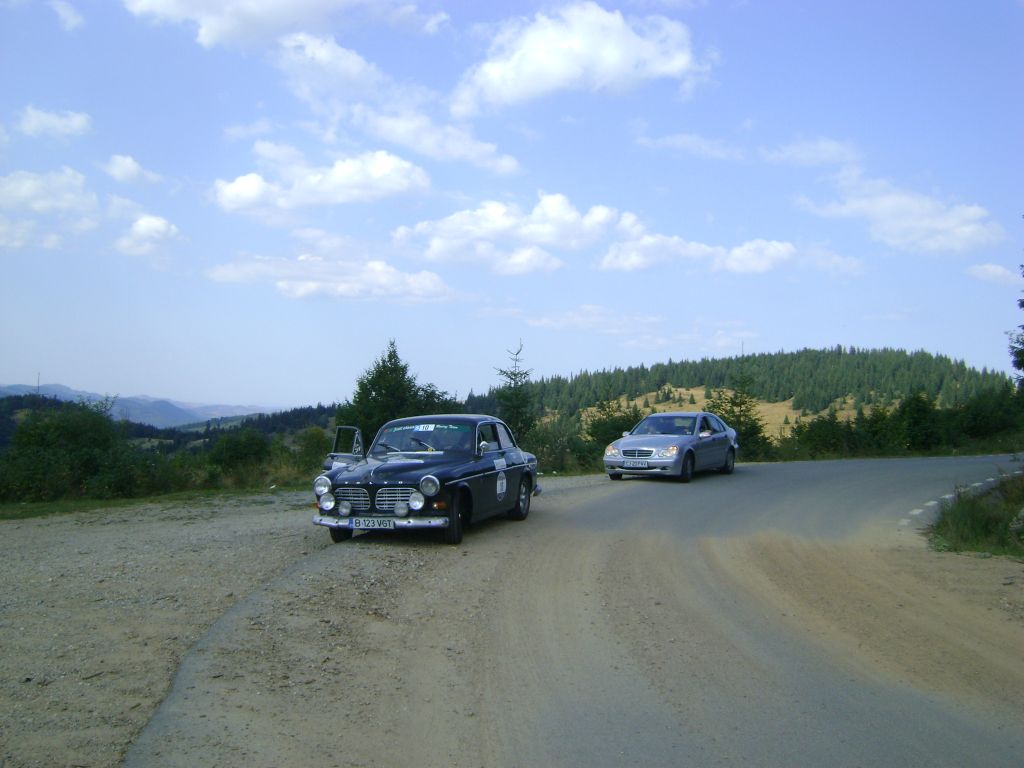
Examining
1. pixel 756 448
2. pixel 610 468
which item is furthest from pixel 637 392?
pixel 610 468

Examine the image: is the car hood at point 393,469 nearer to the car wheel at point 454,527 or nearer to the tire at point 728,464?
the car wheel at point 454,527

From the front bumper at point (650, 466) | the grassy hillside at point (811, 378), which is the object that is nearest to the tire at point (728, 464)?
the front bumper at point (650, 466)

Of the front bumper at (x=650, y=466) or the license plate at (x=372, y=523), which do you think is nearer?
the license plate at (x=372, y=523)

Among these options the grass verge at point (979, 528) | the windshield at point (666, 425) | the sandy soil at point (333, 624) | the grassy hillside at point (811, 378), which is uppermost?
the grassy hillside at point (811, 378)

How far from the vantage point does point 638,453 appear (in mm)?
19078

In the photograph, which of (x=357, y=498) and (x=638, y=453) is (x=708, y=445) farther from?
(x=357, y=498)

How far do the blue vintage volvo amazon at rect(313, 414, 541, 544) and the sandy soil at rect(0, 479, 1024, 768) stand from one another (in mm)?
437

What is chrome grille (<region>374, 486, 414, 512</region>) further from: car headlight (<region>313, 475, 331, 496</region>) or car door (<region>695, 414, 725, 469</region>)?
car door (<region>695, 414, 725, 469</region>)

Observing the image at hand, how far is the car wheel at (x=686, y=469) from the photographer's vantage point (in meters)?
18.8

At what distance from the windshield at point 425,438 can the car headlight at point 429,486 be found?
1.48 meters

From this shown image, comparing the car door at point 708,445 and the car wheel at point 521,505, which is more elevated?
the car door at point 708,445

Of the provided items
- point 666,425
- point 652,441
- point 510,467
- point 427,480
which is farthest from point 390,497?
point 666,425

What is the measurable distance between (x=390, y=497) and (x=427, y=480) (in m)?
0.53

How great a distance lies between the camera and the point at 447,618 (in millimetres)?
7328
